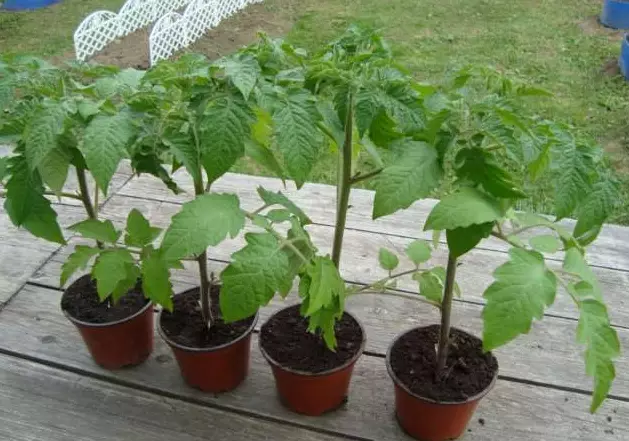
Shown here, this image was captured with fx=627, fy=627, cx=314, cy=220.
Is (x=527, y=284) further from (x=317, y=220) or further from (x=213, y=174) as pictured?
(x=317, y=220)

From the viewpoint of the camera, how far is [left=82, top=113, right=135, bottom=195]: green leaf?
0.94 m

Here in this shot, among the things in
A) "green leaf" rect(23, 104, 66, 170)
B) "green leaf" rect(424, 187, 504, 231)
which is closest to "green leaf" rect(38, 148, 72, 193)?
"green leaf" rect(23, 104, 66, 170)

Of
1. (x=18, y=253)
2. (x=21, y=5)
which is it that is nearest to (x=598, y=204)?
(x=18, y=253)

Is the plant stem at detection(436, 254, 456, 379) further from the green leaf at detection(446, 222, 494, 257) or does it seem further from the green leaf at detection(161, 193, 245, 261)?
the green leaf at detection(161, 193, 245, 261)

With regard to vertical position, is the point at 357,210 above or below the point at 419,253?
below

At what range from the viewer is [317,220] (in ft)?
6.71

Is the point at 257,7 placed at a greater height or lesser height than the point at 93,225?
lesser

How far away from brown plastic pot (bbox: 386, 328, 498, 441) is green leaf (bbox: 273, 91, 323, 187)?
1.79 feet

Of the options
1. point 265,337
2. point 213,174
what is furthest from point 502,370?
point 213,174

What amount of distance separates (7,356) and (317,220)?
0.97 m

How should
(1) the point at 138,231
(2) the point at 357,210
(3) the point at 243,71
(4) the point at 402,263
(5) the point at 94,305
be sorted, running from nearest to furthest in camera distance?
1. (3) the point at 243,71
2. (1) the point at 138,231
3. (5) the point at 94,305
4. (4) the point at 402,263
5. (2) the point at 357,210

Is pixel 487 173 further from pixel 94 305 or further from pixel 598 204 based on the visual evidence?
pixel 94 305

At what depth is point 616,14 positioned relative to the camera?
475 cm

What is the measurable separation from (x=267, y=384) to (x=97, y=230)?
21.0 inches
